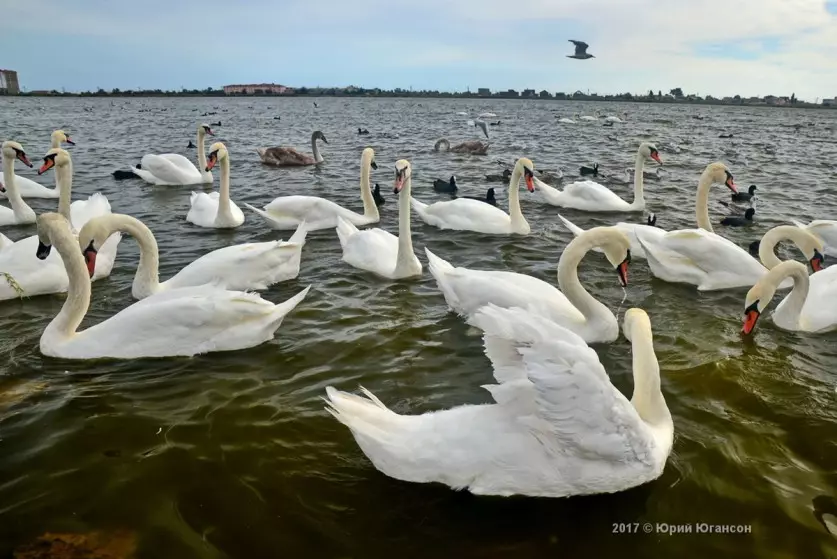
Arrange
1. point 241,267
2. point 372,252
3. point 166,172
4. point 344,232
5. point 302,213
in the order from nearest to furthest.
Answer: point 241,267 < point 372,252 < point 344,232 < point 302,213 < point 166,172

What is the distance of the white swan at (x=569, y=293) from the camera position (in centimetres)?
593

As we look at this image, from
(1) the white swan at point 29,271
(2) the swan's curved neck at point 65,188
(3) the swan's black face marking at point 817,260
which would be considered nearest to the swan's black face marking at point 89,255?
(1) the white swan at point 29,271

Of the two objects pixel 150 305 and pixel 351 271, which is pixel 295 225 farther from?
pixel 150 305

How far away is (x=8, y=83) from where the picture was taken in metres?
133

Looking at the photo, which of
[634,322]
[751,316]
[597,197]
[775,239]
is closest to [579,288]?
[634,322]

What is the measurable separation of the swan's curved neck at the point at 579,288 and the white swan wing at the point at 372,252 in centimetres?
A: 284

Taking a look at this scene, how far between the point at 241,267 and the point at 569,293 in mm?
3794

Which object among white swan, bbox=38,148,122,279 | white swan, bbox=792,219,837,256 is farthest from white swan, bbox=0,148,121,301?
white swan, bbox=792,219,837,256

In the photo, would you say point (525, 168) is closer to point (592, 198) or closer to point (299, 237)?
point (592, 198)

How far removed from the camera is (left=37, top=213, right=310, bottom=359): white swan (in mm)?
5430

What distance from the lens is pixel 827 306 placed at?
6.41 meters

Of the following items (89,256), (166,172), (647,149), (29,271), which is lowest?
(29,271)

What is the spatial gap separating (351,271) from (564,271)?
347 cm

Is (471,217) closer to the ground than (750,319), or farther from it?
farther from it
